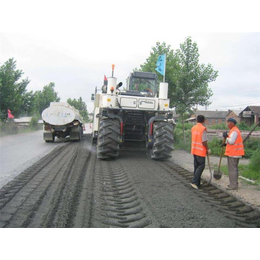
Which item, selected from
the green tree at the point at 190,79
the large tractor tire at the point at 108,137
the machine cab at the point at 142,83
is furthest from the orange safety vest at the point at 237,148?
the green tree at the point at 190,79

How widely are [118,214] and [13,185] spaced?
3030 mm

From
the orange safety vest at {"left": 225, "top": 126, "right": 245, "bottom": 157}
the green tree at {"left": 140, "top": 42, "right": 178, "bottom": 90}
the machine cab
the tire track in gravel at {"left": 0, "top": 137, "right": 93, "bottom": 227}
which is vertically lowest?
the tire track in gravel at {"left": 0, "top": 137, "right": 93, "bottom": 227}

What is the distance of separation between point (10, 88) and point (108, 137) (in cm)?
1878

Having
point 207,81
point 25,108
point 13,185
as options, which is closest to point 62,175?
point 13,185

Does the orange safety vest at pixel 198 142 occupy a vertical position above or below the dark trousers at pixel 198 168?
above

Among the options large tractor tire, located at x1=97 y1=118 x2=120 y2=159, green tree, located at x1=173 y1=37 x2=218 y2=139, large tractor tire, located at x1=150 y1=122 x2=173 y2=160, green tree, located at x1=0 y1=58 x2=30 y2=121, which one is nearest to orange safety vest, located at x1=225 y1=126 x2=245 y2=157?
large tractor tire, located at x1=150 y1=122 x2=173 y2=160

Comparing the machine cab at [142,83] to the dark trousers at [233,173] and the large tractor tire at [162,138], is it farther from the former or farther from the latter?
the dark trousers at [233,173]

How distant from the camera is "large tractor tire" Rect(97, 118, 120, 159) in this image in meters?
9.00

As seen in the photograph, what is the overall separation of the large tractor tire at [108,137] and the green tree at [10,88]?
56.7ft

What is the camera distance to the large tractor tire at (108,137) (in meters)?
9.00

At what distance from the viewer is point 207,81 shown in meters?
16.6

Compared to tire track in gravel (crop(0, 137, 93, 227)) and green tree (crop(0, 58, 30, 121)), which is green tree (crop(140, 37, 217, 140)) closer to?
tire track in gravel (crop(0, 137, 93, 227))

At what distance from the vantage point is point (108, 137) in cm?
900

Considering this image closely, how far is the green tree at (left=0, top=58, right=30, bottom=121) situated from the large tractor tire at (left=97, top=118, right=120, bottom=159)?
17.3m
